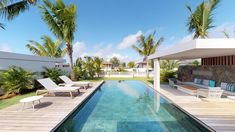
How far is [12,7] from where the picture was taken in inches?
327

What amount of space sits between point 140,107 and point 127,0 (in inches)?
656

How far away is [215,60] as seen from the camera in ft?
35.9

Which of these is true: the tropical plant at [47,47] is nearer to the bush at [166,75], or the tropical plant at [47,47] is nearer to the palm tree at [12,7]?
the palm tree at [12,7]

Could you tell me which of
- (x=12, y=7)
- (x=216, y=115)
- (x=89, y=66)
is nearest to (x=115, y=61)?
(x=89, y=66)

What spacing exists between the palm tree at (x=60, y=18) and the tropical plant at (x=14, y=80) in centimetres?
609

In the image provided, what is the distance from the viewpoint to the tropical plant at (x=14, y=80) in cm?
903

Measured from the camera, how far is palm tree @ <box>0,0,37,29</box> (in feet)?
26.0

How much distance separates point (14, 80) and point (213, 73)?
13.5 meters

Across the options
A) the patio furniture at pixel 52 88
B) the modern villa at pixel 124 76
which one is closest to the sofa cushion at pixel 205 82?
the modern villa at pixel 124 76

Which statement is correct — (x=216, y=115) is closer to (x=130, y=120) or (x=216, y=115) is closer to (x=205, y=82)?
(x=130, y=120)

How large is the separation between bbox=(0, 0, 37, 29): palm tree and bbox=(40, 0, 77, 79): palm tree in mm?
5484

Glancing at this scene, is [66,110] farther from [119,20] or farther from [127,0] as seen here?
[119,20]

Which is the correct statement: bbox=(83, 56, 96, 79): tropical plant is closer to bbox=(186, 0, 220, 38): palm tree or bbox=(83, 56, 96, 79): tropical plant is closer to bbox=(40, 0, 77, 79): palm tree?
bbox=(40, 0, 77, 79): palm tree

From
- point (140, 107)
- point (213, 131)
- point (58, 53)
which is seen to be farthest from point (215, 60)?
point (58, 53)
